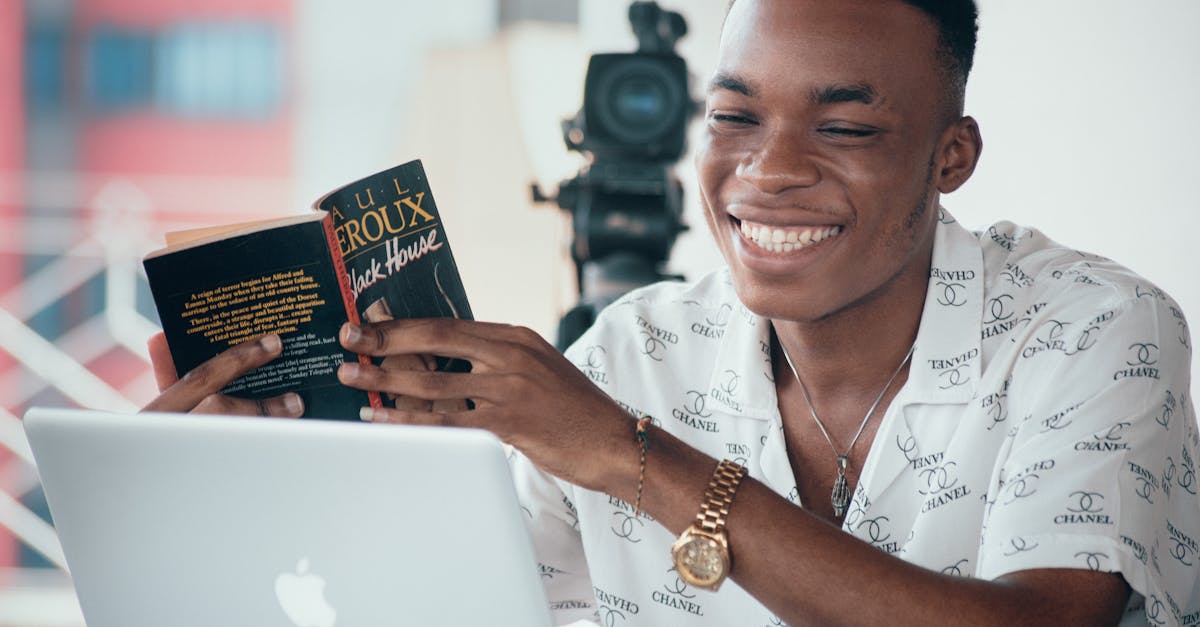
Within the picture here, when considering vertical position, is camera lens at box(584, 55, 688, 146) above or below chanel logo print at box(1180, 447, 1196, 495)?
above

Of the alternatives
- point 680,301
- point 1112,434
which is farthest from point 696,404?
point 1112,434

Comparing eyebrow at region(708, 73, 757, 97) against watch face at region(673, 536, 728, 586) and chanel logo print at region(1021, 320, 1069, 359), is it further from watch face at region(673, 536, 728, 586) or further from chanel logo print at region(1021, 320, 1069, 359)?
watch face at region(673, 536, 728, 586)

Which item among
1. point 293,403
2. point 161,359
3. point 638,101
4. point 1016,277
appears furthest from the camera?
point 638,101

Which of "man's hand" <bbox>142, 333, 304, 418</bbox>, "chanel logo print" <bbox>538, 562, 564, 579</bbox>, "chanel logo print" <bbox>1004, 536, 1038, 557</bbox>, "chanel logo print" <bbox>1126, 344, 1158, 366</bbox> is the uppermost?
"man's hand" <bbox>142, 333, 304, 418</bbox>

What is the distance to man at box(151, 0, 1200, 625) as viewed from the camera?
103 cm

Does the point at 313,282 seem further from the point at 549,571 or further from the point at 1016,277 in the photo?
the point at 1016,277

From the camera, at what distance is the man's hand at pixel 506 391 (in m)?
1.07

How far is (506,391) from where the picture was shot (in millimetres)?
1068

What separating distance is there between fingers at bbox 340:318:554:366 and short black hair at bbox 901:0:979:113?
1.88 feet

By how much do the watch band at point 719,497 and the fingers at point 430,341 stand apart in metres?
0.20

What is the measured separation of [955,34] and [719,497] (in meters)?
0.60

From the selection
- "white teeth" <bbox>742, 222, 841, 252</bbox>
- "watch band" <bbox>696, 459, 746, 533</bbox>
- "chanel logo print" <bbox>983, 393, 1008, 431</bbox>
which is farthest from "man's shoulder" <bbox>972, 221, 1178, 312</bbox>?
"watch band" <bbox>696, 459, 746, 533</bbox>

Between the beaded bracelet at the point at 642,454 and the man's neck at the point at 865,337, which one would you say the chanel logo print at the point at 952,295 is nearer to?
the man's neck at the point at 865,337

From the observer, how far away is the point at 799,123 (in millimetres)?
1252
